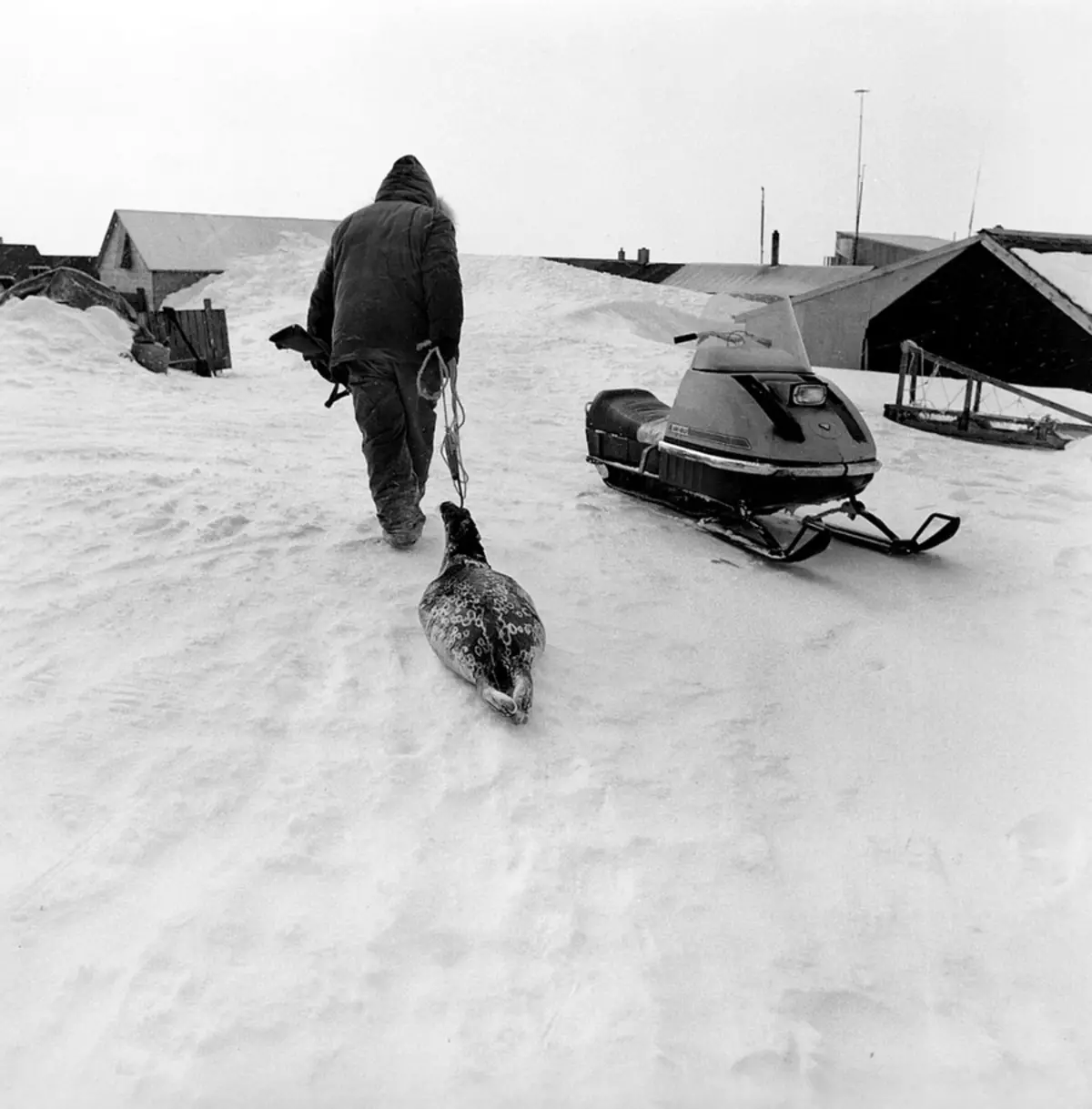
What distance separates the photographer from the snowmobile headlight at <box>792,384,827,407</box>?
4477 millimetres

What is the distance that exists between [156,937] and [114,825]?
44 centimetres

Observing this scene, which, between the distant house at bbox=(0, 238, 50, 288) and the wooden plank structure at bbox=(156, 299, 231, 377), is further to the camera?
the distant house at bbox=(0, 238, 50, 288)

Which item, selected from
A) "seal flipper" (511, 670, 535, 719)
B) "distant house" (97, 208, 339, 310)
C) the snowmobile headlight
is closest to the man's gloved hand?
"seal flipper" (511, 670, 535, 719)

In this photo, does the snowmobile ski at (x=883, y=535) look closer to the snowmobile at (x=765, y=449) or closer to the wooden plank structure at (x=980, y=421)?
the snowmobile at (x=765, y=449)

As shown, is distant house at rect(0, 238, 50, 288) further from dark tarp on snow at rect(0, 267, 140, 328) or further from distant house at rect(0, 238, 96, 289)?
dark tarp on snow at rect(0, 267, 140, 328)

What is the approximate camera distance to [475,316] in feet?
47.9

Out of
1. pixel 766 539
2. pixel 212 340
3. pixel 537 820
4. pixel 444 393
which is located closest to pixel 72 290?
pixel 212 340

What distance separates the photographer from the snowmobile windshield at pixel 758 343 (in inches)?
185

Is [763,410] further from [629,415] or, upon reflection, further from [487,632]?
[487,632]

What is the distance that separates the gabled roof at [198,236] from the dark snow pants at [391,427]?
61.2 ft

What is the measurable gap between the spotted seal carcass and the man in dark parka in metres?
0.90

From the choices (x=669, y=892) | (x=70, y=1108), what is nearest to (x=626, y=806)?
(x=669, y=892)

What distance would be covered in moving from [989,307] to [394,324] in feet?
30.6

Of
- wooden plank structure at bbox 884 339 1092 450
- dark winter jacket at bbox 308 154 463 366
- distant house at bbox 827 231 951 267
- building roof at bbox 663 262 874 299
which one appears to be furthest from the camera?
distant house at bbox 827 231 951 267
